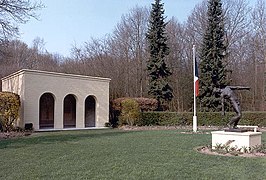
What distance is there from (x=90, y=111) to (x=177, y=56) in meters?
11.8

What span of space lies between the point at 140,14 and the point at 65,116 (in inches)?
591

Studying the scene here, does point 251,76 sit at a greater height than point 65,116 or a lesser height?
greater

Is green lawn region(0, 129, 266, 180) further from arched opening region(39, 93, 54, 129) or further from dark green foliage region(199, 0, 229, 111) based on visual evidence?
dark green foliage region(199, 0, 229, 111)

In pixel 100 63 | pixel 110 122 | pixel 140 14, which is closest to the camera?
pixel 110 122

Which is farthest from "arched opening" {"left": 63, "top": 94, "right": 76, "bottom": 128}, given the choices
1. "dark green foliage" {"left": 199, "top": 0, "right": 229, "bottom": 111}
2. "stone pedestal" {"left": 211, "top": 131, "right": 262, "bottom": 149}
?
"stone pedestal" {"left": 211, "top": 131, "right": 262, "bottom": 149}

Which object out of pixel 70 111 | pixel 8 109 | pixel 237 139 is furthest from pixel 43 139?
pixel 70 111

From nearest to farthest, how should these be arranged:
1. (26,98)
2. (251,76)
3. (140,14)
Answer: (26,98) → (251,76) → (140,14)

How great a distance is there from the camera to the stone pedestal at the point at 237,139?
9531 millimetres

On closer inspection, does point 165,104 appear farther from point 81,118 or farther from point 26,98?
point 26,98

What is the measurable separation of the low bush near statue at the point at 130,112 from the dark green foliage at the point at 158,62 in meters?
3.67

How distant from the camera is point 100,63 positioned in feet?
101

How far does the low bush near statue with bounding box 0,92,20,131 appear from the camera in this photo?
17516 millimetres

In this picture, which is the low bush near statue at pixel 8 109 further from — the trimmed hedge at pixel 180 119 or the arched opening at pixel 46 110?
the trimmed hedge at pixel 180 119

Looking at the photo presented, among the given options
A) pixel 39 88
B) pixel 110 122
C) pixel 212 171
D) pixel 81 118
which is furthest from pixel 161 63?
pixel 212 171
